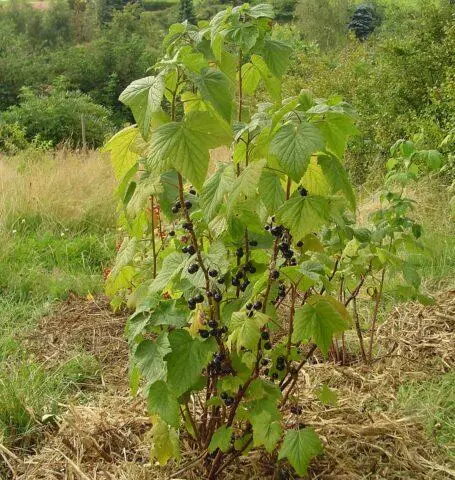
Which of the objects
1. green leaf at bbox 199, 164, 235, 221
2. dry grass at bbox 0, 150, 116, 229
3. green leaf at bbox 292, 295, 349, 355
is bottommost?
dry grass at bbox 0, 150, 116, 229

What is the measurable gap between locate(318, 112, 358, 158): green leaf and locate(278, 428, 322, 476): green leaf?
859mm

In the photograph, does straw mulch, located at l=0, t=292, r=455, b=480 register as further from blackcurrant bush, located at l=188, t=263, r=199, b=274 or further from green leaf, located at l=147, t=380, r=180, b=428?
blackcurrant bush, located at l=188, t=263, r=199, b=274

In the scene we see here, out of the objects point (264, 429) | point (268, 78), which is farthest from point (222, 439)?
point (268, 78)

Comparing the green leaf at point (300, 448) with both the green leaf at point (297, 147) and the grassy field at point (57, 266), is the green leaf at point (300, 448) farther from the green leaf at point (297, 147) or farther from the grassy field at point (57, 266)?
the green leaf at point (297, 147)

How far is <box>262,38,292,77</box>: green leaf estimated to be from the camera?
1859 millimetres

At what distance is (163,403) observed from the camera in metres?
1.92

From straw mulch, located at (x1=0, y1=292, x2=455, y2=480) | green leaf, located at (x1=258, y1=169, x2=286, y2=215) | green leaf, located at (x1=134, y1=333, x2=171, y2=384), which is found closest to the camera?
green leaf, located at (x1=258, y1=169, x2=286, y2=215)

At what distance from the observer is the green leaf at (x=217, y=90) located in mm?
1658

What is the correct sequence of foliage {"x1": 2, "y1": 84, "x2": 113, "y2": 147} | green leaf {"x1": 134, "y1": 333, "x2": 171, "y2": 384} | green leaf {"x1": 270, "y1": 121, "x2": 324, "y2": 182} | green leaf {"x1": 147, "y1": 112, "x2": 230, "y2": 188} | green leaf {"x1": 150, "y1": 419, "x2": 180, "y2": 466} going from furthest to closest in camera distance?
foliage {"x1": 2, "y1": 84, "x2": 113, "y2": 147}
green leaf {"x1": 150, "y1": 419, "x2": 180, "y2": 466}
green leaf {"x1": 134, "y1": 333, "x2": 171, "y2": 384}
green leaf {"x1": 147, "y1": 112, "x2": 230, "y2": 188}
green leaf {"x1": 270, "y1": 121, "x2": 324, "y2": 182}

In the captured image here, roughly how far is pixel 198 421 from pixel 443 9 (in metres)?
8.97

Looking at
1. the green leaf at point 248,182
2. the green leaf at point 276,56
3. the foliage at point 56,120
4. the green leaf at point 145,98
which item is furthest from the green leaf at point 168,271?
the foliage at point 56,120

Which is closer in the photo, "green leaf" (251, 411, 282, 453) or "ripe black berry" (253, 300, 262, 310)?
"ripe black berry" (253, 300, 262, 310)

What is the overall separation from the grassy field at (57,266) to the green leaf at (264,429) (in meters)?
0.89

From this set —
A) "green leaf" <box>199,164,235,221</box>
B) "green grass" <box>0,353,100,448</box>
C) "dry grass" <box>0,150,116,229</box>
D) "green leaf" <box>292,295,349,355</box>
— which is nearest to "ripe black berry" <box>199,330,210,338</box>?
"green leaf" <box>292,295,349,355</box>
